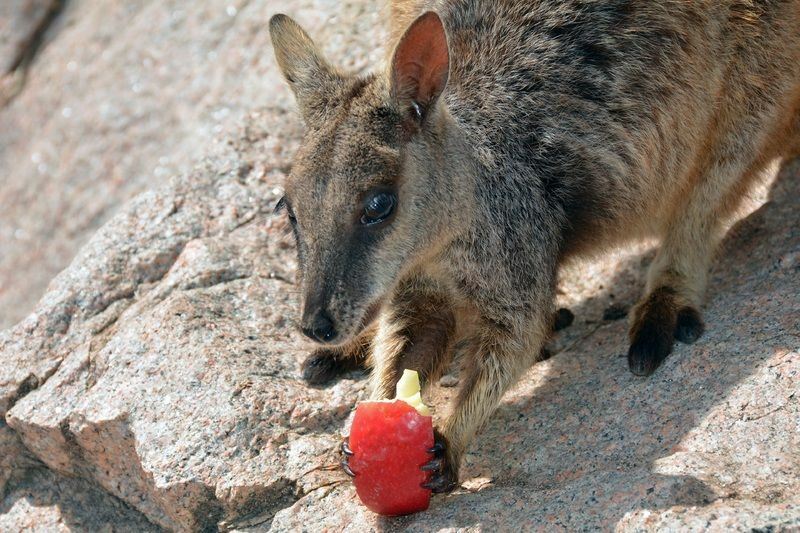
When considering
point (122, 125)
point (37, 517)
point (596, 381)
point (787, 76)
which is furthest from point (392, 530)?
point (122, 125)

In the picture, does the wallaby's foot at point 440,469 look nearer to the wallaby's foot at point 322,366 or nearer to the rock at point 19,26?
the wallaby's foot at point 322,366

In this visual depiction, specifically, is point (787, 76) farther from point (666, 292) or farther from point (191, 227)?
point (191, 227)

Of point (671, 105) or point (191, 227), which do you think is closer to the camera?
point (671, 105)

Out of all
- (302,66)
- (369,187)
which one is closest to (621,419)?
(369,187)

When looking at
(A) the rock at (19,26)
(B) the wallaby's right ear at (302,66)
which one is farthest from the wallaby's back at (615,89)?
(A) the rock at (19,26)

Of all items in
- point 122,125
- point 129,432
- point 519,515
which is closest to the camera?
point 519,515

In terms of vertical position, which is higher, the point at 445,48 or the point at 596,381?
the point at 445,48
